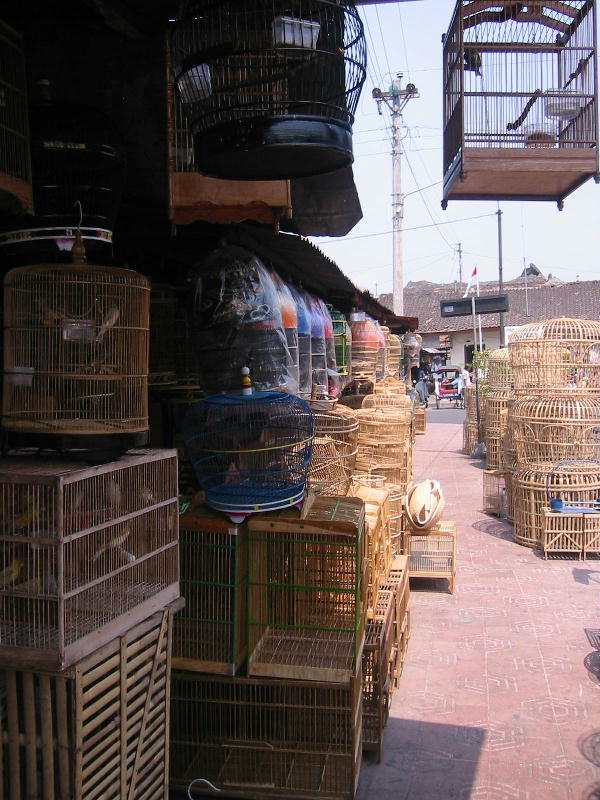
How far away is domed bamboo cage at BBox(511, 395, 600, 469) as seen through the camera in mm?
9117

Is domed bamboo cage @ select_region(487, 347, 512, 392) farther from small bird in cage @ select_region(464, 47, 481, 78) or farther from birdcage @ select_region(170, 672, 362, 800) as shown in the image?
birdcage @ select_region(170, 672, 362, 800)

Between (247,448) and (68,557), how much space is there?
1.28 m

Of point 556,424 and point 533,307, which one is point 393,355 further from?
point 533,307

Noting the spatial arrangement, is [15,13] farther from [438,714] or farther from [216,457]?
[438,714]

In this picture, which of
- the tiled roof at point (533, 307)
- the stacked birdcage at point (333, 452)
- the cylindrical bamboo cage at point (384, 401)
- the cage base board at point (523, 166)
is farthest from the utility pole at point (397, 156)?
the tiled roof at point (533, 307)

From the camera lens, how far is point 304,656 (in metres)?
3.68

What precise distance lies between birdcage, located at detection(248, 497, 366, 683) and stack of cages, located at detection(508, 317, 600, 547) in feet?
18.7

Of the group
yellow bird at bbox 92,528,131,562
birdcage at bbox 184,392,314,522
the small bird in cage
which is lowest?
yellow bird at bbox 92,528,131,562

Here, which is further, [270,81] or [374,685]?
[374,685]

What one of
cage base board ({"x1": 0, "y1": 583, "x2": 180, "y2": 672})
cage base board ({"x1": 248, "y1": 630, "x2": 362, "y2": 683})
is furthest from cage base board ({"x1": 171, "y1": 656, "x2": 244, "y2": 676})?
cage base board ({"x1": 0, "y1": 583, "x2": 180, "y2": 672})

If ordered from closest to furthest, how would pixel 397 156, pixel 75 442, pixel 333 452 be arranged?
1. pixel 75 442
2. pixel 333 452
3. pixel 397 156

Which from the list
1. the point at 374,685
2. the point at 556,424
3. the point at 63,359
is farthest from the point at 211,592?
the point at 556,424

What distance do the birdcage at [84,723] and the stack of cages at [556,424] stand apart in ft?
23.3

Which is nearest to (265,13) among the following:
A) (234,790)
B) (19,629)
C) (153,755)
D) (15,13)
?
(15,13)
